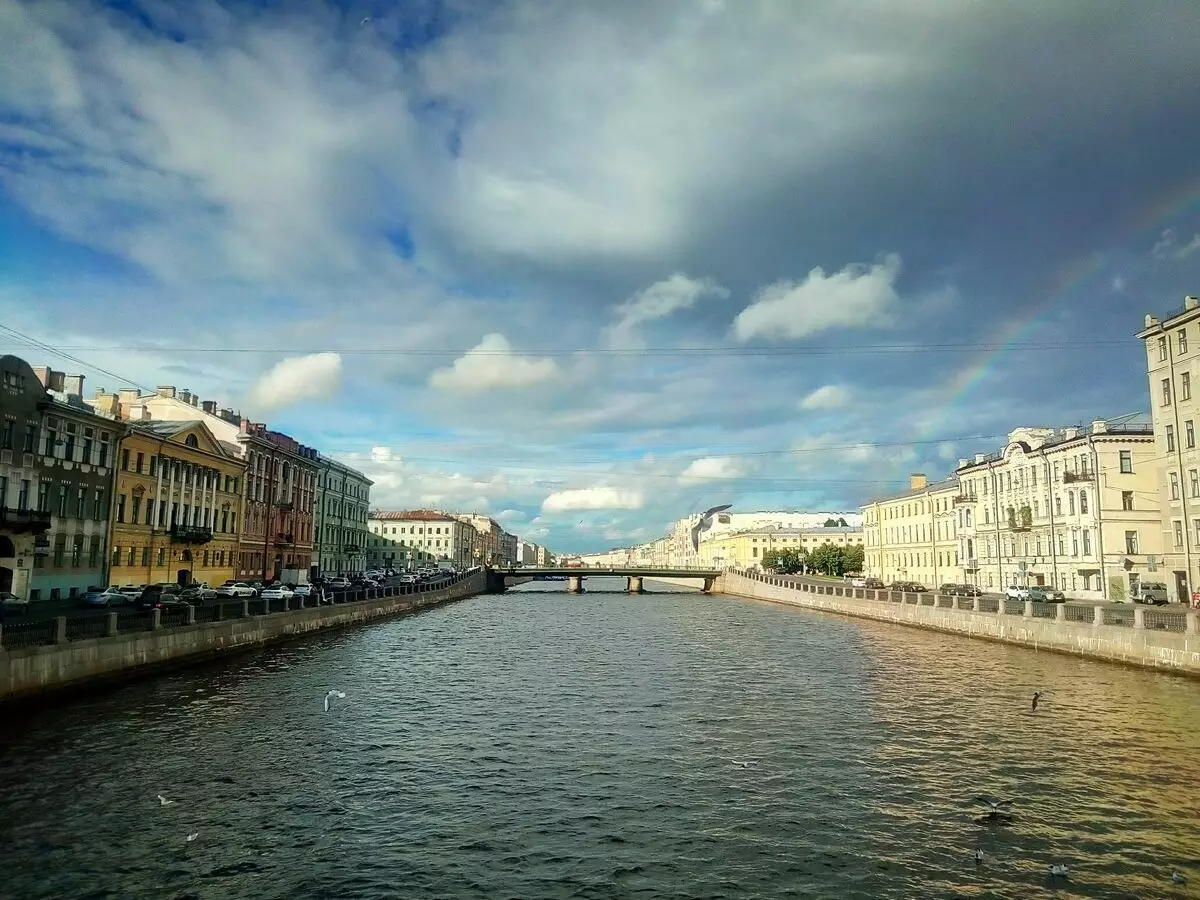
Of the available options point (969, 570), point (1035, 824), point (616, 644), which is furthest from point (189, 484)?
point (969, 570)

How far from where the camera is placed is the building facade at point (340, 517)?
4213 inches

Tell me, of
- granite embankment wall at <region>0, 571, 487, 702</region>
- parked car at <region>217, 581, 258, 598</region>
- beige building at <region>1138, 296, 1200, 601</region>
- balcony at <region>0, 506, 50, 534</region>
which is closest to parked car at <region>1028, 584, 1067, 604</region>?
beige building at <region>1138, 296, 1200, 601</region>

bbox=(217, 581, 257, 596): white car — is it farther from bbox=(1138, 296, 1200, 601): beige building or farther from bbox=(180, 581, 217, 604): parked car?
bbox=(1138, 296, 1200, 601): beige building

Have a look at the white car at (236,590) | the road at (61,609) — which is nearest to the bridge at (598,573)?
the white car at (236,590)

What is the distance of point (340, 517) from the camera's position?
114938 millimetres

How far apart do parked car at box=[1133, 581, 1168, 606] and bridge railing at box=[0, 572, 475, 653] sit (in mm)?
56762

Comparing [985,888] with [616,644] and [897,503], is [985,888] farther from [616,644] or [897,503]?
[897,503]

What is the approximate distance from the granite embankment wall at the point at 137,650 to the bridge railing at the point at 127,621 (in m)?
0.23

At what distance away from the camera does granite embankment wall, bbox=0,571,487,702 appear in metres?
24.7

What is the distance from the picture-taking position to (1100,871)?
1350 cm

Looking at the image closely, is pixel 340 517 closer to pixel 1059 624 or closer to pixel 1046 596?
pixel 1046 596

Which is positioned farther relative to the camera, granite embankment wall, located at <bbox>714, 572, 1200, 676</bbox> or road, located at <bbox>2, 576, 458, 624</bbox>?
road, located at <bbox>2, 576, 458, 624</bbox>

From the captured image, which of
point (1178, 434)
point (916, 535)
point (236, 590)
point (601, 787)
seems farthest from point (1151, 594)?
point (236, 590)

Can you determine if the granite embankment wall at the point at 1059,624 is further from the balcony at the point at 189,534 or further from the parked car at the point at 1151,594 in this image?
the balcony at the point at 189,534
